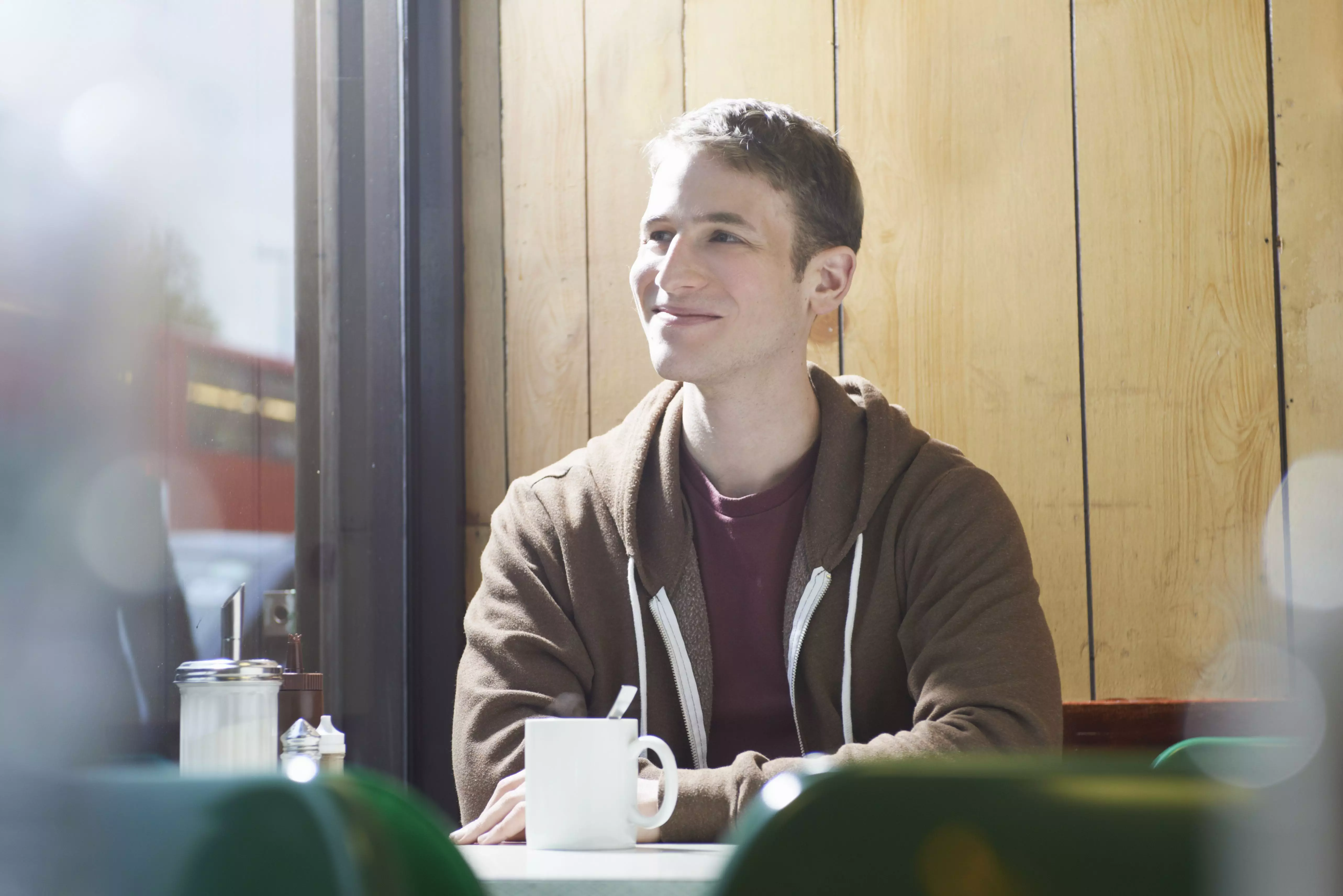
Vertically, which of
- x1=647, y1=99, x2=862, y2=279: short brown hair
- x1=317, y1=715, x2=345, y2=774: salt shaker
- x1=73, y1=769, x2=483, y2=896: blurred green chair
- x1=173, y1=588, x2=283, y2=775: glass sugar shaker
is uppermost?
x1=647, y1=99, x2=862, y2=279: short brown hair

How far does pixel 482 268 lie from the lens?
2018 millimetres

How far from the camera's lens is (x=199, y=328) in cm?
122

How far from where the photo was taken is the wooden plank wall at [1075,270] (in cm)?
183

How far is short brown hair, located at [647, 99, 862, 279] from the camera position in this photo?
1.61 metres

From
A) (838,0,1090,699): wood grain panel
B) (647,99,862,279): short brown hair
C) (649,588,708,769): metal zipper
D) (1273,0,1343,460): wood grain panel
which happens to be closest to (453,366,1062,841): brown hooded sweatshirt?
(649,588,708,769): metal zipper

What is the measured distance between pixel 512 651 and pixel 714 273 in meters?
0.51

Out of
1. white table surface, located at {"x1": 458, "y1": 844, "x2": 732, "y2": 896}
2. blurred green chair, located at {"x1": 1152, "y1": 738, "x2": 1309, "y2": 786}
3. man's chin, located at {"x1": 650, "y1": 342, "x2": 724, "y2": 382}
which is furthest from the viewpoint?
man's chin, located at {"x1": 650, "y1": 342, "x2": 724, "y2": 382}

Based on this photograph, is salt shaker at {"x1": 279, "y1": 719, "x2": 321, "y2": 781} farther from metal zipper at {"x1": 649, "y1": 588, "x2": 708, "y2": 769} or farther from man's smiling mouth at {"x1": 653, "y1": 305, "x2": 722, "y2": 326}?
man's smiling mouth at {"x1": 653, "y1": 305, "x2": 722, "y2": 326}

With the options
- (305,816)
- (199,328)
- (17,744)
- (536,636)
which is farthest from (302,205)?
(305,816)

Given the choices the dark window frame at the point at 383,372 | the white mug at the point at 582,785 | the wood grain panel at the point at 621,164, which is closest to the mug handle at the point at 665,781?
the white mug at the point at 582,785

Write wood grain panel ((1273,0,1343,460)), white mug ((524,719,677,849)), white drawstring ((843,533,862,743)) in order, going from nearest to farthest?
white mug ((524,719,677,849))
white drawstring ((843,533,862,743))
wood grain panel ((1273,0,1343,460))

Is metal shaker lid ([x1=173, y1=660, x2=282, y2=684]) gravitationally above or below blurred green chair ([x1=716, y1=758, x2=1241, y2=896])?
below

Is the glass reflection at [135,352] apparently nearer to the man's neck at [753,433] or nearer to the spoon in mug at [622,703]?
the spoon in mug at [622,703]

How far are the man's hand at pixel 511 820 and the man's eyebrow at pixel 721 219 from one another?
2.33 ft
